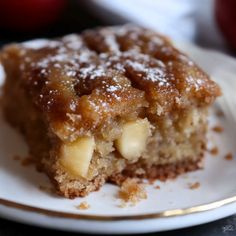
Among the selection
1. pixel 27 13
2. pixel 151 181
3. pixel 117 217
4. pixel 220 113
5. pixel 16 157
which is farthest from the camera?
pixel 27 13

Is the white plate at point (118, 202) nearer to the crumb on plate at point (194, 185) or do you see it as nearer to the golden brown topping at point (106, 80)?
the crumb on plate at point (194, 185)

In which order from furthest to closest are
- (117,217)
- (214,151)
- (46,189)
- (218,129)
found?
(218,129) → (214,151) → (46,189) → (117,217)

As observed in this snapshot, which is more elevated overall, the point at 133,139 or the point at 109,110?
the point at 109,110

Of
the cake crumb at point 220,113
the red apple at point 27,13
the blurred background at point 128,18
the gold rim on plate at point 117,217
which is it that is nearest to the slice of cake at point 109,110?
the gold rim on plate at point 117,217

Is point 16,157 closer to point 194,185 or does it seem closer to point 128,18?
point 194,185

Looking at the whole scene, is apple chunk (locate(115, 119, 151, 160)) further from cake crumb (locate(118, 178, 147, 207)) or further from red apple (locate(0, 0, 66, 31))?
red apple (locate(0, 0, 66, 31))

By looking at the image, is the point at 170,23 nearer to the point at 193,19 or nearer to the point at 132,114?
the point at 193,19

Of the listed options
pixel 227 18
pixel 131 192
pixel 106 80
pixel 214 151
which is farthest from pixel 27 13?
pixel 131 192

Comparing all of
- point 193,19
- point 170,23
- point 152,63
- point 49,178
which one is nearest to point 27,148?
point 49,178
